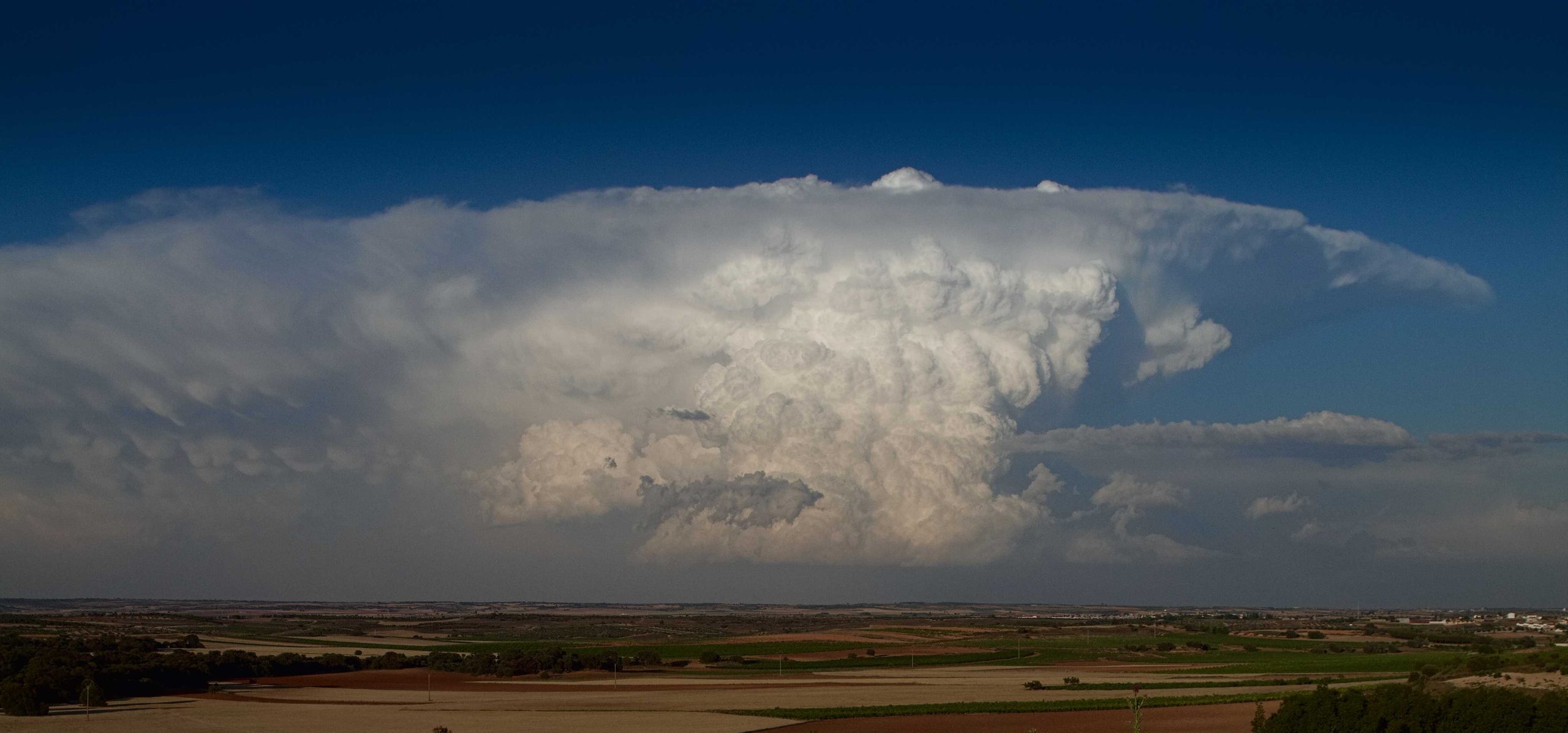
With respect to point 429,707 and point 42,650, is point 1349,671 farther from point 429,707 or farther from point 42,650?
point 42,650

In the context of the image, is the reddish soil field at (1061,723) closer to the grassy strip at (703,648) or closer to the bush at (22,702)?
the bush at (22,702)

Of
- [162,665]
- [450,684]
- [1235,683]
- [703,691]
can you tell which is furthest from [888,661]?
[162,665]

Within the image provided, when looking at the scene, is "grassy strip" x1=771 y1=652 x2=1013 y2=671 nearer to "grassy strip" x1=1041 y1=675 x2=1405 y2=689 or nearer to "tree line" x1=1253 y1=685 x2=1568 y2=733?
"grassy strip" x1=1041 y1=675 x2=1405 y2=689

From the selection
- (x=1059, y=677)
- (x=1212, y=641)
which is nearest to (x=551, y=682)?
(x=1059, y=677)

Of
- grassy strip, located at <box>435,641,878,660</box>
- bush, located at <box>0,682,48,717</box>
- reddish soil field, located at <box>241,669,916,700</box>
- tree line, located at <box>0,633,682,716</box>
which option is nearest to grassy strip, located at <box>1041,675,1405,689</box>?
reddish soil field, located at <box>241,669,916,700</box>

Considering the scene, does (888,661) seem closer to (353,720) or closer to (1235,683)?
(1235,683)

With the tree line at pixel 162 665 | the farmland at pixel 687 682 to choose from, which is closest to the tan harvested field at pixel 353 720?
the farmland at pixel 687 682

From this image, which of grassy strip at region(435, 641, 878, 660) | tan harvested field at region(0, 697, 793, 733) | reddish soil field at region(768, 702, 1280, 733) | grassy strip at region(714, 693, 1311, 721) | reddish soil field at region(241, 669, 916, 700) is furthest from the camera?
grassy strip at region(435, 641, 878, 660)
